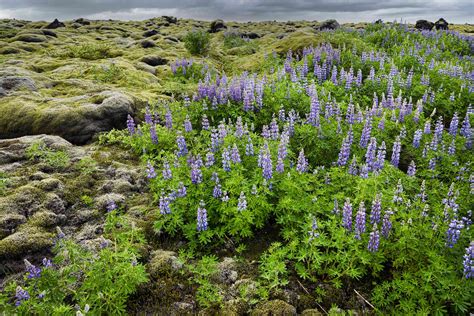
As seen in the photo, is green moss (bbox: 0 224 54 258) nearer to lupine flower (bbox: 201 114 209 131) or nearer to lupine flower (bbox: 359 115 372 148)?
lupine flower (bbox: 201 114 209 131)

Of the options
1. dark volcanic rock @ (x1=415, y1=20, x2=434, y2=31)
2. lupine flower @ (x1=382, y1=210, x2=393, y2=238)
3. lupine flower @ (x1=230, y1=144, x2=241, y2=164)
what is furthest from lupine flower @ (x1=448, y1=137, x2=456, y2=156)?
dark volcanic rock @ (x1=415, y1=20, x2=434, y2=31)

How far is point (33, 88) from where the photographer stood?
12648 mm

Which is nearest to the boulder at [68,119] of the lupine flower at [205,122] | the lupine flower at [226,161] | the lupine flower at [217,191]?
the lupine flower at [205,122]

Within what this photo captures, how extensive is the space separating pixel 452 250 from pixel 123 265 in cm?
498

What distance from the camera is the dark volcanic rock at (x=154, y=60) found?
2080cm

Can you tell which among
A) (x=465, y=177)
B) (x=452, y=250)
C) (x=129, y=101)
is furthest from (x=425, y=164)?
(x=129, y=101)

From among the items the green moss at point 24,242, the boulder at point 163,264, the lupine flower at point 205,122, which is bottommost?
the boulder at point 163,264

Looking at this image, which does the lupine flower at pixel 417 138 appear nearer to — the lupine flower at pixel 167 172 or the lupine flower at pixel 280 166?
the lupine flower at pixel 280 166

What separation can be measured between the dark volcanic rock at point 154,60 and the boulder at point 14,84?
8.64m

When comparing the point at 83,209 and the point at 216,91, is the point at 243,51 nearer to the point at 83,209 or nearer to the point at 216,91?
the point at 216,91

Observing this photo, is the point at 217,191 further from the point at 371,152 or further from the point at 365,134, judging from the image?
the point at 365,134

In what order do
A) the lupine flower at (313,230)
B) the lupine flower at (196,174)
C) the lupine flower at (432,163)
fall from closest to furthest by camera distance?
the lupine flower at (313,230)
the lupine flower at (196,174)
the lupine flower at (432,163)

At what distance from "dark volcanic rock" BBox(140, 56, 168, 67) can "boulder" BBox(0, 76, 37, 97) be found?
28.4ft

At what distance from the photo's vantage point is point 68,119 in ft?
33.6
